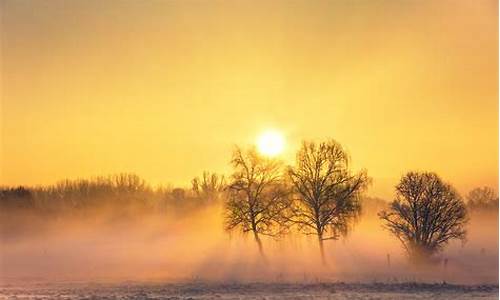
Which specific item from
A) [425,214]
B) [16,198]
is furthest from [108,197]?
[425,214]

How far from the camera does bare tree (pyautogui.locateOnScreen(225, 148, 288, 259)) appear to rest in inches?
601

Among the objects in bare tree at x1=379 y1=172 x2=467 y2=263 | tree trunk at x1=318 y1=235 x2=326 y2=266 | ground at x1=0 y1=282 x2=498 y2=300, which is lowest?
ground at x1=0 y1=282 x2=498 y2=300

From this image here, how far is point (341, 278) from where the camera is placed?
41.6 ft

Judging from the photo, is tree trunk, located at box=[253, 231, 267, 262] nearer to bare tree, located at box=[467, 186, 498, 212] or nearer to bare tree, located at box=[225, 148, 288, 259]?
bare tree, located at box=[225, 148, 288, 259]

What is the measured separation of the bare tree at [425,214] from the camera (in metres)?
16.1

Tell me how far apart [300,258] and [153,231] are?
591 cm

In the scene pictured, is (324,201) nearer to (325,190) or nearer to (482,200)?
(325,190)

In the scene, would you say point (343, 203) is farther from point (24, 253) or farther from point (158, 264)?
point (24, 253)

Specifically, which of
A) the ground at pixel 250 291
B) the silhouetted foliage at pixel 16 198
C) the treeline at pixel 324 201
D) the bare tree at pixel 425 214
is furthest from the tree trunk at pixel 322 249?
the silhouetted foliage at pixel 16 198

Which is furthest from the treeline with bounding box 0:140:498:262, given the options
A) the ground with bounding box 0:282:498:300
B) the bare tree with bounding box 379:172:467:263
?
the ground with bounding box 0:282:498:300

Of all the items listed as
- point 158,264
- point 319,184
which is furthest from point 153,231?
point 319,184

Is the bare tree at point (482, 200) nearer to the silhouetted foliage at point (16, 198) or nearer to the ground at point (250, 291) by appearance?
the ground at point (250, 291)

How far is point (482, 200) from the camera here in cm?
1514

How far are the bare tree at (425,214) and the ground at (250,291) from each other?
4505 millimetres
